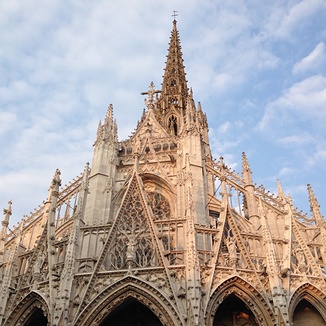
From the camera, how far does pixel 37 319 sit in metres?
14.9

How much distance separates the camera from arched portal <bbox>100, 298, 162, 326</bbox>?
559 inches

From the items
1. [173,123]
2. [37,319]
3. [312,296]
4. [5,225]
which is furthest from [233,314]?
[173,123]

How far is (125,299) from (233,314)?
388 centimetres

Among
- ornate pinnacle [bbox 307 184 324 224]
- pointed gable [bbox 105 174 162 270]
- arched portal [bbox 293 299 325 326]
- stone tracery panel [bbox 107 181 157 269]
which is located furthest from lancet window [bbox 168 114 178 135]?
arched portal [bbox 293 299 325 326]

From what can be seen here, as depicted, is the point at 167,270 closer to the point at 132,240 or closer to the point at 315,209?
the point at 132,240

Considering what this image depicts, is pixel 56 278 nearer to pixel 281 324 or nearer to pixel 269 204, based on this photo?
pixel 281 324

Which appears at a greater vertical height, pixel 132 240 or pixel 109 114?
pixel 109 114

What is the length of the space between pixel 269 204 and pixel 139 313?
848 cm

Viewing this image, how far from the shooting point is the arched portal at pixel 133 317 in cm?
1419

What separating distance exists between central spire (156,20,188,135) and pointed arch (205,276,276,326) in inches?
749

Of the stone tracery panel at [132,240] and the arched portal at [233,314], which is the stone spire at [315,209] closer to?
the arched portal at [233,314]

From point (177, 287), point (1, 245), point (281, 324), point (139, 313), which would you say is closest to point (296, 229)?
point (281, 324)

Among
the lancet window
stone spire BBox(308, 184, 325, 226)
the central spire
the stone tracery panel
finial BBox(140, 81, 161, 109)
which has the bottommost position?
the stone tracery panel

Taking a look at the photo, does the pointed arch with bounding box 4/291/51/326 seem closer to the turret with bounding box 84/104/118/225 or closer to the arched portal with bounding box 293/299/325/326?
the turret with bounding box 84/104/118/225
